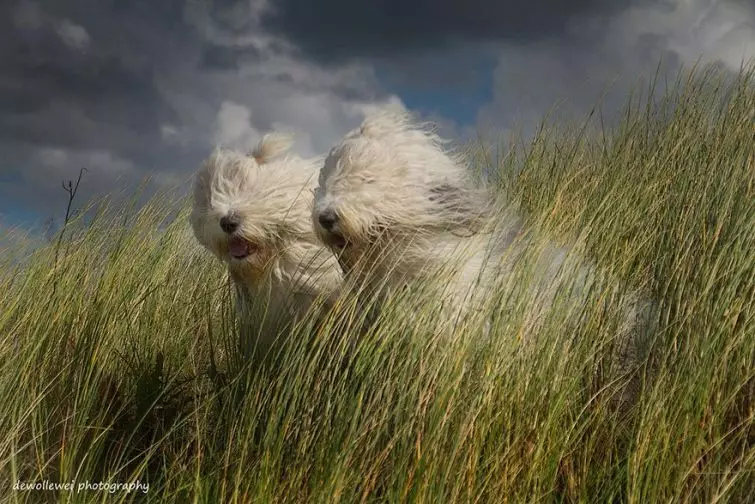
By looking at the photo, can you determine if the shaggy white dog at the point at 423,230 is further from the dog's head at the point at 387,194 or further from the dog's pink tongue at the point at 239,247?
the dog's pink tongue at the point at 239,247

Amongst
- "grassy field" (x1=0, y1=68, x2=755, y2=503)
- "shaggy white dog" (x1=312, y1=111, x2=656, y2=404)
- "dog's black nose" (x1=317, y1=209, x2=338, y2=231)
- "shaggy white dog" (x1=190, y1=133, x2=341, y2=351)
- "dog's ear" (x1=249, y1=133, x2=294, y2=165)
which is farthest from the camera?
"dog's ear" (x1=249, y1=133, x2=294, y2=165)

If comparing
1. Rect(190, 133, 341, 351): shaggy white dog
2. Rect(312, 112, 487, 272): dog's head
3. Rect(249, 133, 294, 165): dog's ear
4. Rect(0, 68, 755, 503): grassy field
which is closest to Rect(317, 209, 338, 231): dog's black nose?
Rect(312, 112, 487, 272): dog's head

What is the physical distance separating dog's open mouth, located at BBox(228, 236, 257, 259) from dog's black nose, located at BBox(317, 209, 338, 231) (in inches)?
30.8

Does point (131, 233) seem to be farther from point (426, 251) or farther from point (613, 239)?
point (613, 239)

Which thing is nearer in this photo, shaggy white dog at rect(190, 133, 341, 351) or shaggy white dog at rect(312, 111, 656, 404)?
shaggy white dog at rect(312, 111, 656, 404)

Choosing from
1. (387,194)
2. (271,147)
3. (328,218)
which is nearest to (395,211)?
(387,194)

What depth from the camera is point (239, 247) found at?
3865 millimetres

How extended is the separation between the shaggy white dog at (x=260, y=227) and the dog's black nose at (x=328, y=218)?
19.8 inches

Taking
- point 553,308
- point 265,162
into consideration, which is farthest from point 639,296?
point 265,162

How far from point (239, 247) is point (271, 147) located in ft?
1.73

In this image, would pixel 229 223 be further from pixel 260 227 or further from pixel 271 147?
pixel 271 147

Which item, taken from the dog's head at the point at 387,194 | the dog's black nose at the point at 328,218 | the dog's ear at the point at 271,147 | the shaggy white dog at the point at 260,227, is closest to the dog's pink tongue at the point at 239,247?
the shaggy white dog at the point at 260,227

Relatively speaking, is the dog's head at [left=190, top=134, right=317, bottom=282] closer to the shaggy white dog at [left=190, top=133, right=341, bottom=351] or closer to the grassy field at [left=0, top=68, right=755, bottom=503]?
the shaggy white dog at [left=190, top=133, right=341, bottom=351]

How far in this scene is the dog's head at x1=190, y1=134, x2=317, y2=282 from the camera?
12.6 feet
